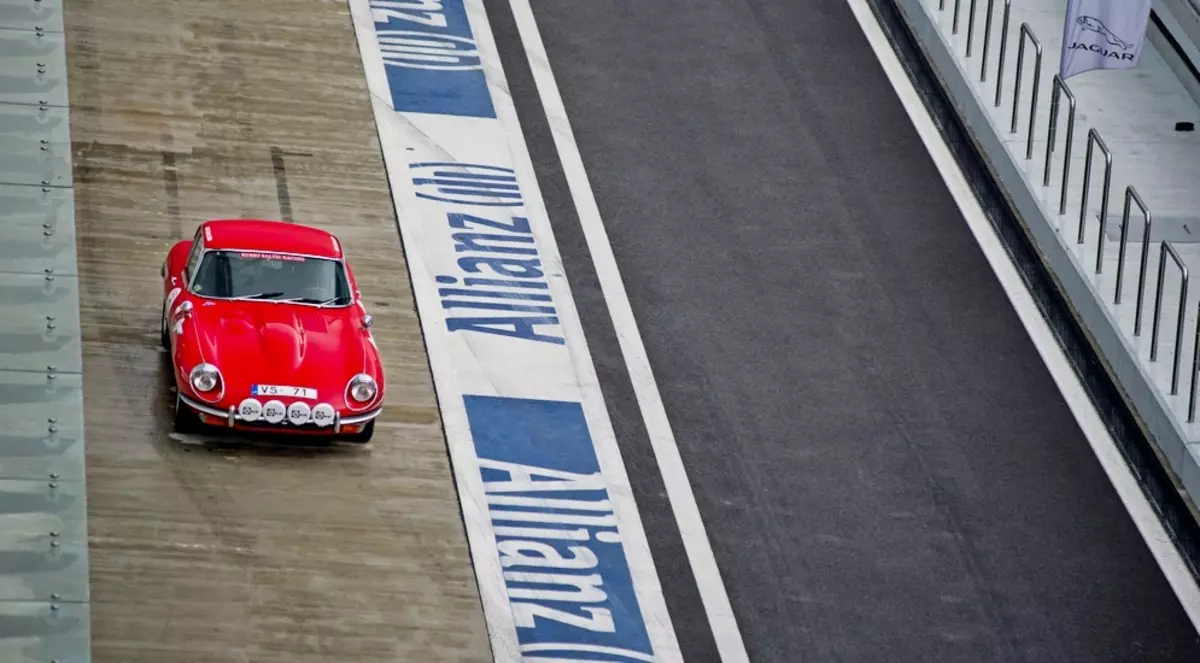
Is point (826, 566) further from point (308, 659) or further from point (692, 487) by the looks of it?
point (308, 659)

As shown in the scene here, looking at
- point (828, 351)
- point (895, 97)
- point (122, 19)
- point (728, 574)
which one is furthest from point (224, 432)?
point (895, 97)

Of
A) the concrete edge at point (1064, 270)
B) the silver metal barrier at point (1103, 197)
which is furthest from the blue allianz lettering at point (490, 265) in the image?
the silver metal barrier at point (1103, 197)

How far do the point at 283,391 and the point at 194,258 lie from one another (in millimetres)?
1775

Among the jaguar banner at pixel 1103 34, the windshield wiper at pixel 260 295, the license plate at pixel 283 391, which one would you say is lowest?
the license plate at pixel 283 391

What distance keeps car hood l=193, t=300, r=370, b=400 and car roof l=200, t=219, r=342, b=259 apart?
536mm

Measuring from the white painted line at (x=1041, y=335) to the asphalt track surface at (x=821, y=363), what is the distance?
127 millimetres

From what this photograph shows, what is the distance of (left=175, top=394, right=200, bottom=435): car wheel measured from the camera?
51.8ft

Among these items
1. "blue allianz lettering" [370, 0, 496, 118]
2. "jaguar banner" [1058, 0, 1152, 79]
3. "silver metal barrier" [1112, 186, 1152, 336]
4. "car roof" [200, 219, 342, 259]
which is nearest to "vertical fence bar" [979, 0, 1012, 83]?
"jaguar banner" [1058, 0, 1152, 79]

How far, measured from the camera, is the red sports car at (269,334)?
51.2ft

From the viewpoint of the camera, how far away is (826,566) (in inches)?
626

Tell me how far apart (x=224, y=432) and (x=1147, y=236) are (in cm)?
766

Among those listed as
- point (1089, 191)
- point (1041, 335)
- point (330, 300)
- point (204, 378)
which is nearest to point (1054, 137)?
point (1089, 191)

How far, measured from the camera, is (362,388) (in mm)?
15820

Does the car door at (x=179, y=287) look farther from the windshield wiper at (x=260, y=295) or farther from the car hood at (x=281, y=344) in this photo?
the windshield wiper at (x=260, y=295)
